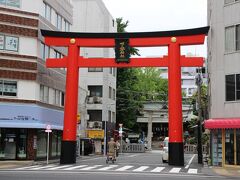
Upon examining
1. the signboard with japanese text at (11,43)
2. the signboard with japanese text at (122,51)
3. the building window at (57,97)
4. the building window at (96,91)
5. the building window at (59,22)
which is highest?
the building window at (59,22)

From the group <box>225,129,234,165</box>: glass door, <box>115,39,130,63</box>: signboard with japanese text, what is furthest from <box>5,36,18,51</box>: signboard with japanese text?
<box>225,129,234,165</box>: glass door

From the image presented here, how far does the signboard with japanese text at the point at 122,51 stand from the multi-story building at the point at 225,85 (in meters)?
6.26

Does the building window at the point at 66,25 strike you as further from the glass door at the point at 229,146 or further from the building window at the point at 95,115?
the glass door at the point at 229,146

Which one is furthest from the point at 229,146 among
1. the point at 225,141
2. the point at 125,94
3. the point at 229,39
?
the point at 125,94

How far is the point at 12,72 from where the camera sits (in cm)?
3497

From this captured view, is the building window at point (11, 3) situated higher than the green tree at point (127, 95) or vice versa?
the building window at point (11, 3)

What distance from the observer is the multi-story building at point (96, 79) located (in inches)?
2372

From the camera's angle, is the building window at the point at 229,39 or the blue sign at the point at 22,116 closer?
the building window at the point at 229,39

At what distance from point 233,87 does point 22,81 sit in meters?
16.0

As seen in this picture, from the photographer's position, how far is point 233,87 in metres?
30.5

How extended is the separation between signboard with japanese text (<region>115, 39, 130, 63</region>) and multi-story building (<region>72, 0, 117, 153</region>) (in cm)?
2571

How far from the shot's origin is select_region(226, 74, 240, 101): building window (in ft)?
99.1

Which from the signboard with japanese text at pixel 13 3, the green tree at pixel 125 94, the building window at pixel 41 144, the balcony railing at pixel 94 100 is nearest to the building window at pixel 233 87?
the building window at pixel 41 144

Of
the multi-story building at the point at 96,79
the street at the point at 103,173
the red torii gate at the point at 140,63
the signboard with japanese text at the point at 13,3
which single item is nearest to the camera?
the street at the point at 103,173
